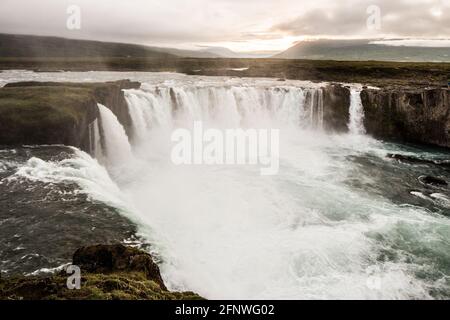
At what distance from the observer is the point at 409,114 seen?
118ft

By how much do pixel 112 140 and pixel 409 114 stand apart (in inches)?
1141

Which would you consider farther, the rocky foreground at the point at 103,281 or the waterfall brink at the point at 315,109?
the waterfall brink at the point at 315,109

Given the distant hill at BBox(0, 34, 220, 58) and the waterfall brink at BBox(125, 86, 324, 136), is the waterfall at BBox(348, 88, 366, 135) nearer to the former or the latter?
the waterfall brink at BBox(125, 86, 324, 136)

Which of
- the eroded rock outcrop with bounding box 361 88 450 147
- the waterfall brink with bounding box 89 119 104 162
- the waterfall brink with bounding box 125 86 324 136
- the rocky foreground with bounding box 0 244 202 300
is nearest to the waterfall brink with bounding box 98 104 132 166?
the waterfall brink with bounding box 89 119 104 162

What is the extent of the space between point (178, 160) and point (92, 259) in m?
19.0

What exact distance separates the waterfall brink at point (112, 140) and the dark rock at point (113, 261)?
15615mm

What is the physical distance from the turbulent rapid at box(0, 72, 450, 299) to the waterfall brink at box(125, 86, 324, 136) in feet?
0.67

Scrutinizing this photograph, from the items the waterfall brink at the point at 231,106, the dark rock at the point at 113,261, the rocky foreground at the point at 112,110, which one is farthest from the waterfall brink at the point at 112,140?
the dark rock at the point at 113,261

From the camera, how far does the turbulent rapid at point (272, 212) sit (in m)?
12.0

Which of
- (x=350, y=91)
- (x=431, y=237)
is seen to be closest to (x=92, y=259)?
(x=431, y=237)

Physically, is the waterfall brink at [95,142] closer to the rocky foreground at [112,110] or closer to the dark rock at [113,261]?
the rocky foreground at [112,110]

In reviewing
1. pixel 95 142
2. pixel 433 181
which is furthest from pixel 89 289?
pixel 433 181

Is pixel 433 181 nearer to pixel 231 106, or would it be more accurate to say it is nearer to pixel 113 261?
pixel 231 106
